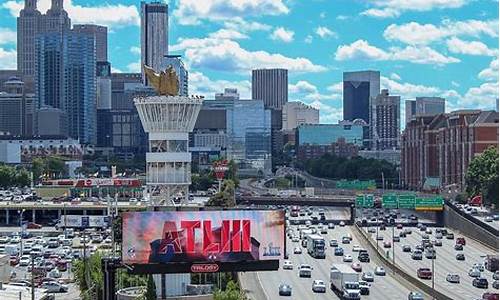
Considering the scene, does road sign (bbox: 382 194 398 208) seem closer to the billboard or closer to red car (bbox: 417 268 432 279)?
red car (bbox: 417 268 432 279)

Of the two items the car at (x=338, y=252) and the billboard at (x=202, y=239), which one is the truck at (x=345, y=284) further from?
the car at (x=338, y=252)

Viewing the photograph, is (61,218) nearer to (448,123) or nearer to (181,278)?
(448,123)

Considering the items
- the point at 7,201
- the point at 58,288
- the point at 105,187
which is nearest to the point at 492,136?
the point at 105,187

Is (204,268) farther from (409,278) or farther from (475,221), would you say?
(475,221)

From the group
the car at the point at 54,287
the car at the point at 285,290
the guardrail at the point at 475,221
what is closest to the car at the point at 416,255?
the guardrail at the point at 475,221

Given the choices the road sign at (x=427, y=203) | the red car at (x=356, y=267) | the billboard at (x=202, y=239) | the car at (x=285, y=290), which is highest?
the billboard at (x=202, y=239)

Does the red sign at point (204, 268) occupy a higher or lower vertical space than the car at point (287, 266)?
higher

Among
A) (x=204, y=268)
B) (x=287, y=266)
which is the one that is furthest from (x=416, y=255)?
(x=204, y=268)
